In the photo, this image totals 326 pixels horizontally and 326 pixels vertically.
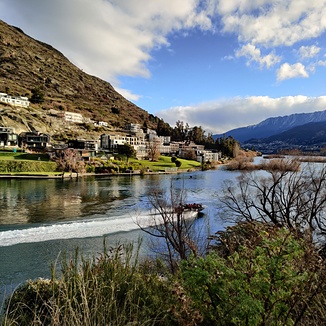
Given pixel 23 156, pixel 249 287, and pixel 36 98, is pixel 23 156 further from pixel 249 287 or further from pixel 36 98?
pixel 249 287

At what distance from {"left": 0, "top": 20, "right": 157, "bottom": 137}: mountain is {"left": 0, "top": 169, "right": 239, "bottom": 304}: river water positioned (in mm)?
54947

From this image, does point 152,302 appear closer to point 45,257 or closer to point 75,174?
point 45,257

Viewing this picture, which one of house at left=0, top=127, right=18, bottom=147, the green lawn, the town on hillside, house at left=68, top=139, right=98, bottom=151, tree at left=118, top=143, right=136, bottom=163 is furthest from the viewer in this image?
tree at left=118, top=143, right=136, bottom=163

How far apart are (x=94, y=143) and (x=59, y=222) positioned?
55.5m

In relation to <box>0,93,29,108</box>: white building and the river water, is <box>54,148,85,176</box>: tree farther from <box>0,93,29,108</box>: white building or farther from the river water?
<box>0,93,29,108</box>: white building

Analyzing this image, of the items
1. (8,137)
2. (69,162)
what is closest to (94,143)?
(69,162)

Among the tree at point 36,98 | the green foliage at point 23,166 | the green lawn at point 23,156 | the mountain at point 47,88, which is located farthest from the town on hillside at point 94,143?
the tree at point 36,98

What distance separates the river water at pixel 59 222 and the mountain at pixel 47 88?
5495 centimetres

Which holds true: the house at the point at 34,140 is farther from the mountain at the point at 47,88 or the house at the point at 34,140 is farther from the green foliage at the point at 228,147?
the green foliage at the point at 228,147

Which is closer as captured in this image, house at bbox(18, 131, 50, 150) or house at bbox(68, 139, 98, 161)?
house at bbox(18, 131, 50, 150)

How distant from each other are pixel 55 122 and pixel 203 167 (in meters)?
51.9

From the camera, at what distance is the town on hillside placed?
67312mm

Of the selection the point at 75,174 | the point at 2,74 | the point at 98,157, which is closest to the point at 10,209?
the point at 75,174

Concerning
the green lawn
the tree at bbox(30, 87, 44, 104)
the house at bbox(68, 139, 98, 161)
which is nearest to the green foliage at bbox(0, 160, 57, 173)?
the green lawn
